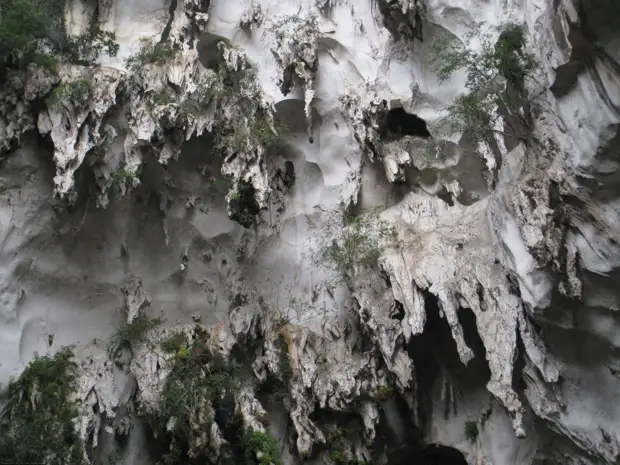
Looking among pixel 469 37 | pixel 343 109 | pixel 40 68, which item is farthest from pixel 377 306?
pixel 40 68

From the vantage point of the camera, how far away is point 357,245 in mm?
12031

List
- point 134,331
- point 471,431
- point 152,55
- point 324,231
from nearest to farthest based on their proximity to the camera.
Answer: point 134,331
point 471,431
point 152,55
point 324,231

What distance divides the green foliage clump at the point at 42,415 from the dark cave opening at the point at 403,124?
8.32 m

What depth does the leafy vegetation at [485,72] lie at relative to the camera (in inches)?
392

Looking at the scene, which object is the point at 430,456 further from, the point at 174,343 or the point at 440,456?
the point at 174,343

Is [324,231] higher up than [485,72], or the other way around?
[485,72]

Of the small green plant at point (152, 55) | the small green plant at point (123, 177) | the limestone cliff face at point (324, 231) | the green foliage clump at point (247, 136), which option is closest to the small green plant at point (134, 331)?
the limestone cliff face at point (324, 231)

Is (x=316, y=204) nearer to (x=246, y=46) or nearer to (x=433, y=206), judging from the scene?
(x=433, y=206)

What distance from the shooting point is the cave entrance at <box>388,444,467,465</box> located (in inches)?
482

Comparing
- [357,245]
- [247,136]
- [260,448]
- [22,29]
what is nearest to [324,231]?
[357,245]

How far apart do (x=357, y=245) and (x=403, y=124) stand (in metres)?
3.39

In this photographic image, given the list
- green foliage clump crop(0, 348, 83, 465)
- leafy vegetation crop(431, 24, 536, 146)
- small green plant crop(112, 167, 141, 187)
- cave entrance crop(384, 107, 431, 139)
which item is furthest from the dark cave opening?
green foliage clump crop(0, 348, 83, 465)

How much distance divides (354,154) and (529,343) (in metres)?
5.58

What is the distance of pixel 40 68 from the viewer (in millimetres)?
10727
